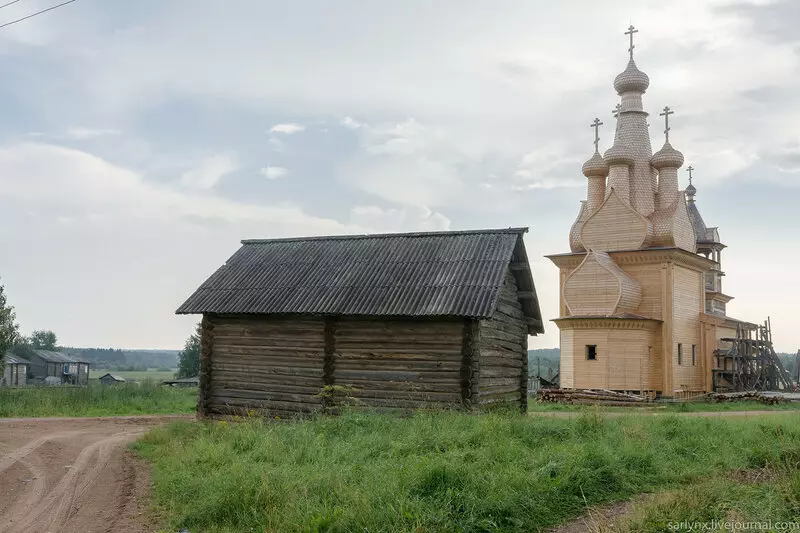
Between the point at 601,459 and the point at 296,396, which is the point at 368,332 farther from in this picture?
the point at 601,459

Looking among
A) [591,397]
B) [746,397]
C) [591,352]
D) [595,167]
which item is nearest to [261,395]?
[591,397]

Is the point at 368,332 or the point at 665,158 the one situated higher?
the point at 665,158

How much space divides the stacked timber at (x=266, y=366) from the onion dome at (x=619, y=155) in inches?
827

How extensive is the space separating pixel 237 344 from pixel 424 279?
18.6 feet

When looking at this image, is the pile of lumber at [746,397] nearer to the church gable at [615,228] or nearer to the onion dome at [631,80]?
the church gable at [615,228]

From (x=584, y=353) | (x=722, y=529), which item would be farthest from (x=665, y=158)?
(x=722, y=529)

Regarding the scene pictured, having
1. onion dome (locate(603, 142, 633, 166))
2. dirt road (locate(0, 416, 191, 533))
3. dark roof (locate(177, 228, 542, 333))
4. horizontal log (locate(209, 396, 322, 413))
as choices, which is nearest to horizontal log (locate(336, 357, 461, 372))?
horizontal log (locate(209, 396, 322, 413))

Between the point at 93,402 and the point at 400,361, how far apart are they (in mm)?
13940


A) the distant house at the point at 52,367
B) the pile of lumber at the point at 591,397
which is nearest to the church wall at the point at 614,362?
the pile of lumber at the point at 591,397

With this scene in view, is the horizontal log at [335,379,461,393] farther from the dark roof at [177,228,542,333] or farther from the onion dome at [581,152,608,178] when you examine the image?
the onion dome at [581,152,608,178]

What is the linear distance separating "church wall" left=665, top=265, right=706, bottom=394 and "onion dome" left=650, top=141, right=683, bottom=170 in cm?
506

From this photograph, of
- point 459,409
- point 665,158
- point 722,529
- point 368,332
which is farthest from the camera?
point 665,158

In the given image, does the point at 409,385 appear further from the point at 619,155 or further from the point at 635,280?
the point at 619,155

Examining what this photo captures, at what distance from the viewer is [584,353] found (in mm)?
31828
